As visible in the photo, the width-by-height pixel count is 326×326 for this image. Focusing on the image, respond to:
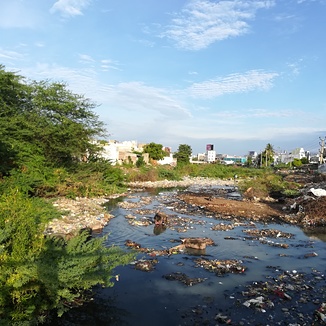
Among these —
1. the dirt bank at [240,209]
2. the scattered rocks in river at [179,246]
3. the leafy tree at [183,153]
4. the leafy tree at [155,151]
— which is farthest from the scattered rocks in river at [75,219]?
the leafy tree at [183,153]

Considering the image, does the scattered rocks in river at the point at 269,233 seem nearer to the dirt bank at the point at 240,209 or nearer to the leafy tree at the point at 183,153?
the dirt bank at the point at 240,209

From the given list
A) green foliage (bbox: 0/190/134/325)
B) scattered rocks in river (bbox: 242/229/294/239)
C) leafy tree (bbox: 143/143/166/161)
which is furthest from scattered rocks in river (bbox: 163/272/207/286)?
leafy tree (bbox: 143/143/166/161)

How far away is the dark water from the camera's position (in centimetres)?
505

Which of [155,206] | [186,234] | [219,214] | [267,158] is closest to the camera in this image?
[186,234]

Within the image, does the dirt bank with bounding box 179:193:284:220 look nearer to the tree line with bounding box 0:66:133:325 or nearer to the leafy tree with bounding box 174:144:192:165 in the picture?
the tree line with bounding box 0:66:133:325

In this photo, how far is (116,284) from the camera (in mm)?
6258

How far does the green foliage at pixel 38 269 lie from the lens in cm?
397

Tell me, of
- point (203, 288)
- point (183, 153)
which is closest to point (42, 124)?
point (203, 288)

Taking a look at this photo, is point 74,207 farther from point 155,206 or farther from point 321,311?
point 321,311

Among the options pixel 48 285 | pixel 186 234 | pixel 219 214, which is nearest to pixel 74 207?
pixel 186 234

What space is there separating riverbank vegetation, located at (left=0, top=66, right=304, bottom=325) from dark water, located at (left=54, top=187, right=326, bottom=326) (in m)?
0.73

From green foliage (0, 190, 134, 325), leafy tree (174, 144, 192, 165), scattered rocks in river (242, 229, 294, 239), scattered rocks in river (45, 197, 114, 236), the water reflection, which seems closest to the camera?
green foliage (0, 190, 134, 325)

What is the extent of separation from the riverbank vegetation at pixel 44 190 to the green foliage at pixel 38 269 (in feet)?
0.04

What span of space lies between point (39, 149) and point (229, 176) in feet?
95.0
